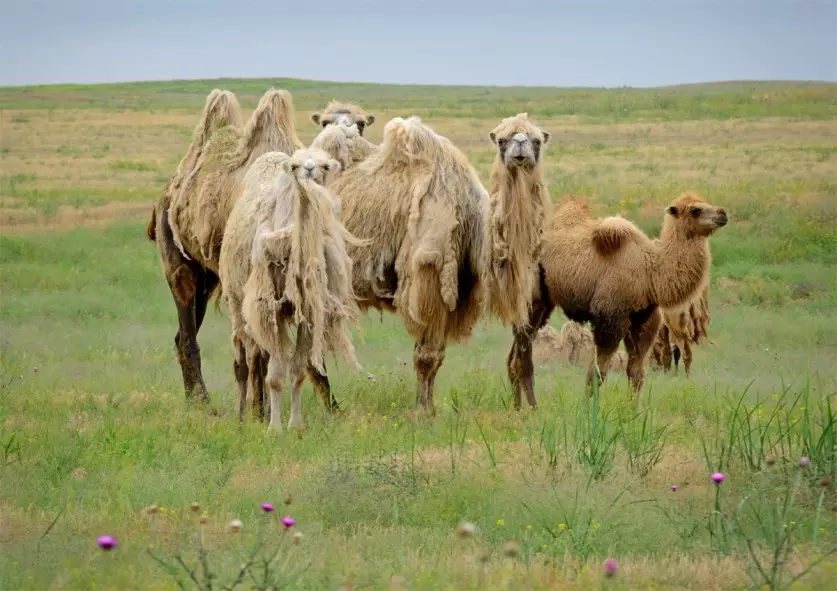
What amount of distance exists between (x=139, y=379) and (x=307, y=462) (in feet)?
15.0

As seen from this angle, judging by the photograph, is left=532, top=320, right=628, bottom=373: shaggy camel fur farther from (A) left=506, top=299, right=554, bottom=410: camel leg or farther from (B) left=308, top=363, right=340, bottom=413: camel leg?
(B) left=308, top=363, right=340, bottom=413: camel leg

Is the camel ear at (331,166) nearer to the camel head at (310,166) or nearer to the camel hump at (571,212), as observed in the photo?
the camel head at (310,166)

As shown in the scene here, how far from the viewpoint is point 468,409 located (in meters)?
10.7

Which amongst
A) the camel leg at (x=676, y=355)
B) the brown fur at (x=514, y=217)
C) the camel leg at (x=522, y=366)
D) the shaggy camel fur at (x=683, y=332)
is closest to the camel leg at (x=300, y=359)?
the brown fur at (x=514, y=217)

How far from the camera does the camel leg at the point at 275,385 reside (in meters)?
9.41

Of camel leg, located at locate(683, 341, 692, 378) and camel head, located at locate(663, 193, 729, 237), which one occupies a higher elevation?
camel head, located at locate(663, 193, 729, 237)

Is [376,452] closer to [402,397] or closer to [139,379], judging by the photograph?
[402,397]

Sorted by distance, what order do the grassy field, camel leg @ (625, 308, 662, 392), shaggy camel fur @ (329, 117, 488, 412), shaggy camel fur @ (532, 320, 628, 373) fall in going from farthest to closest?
1. shaggy camel fur @ (532, 320, 628, 373)
2. camel leg @ (625, 308, 662, 392)
3. shaggy camel fur @ (329, 117, 488, 412)
4. the grassy field

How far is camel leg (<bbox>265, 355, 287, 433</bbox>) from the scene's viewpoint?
9414 mm

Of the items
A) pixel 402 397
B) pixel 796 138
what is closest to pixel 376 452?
pixel 402 397

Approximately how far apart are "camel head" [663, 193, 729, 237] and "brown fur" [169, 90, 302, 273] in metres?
3.42

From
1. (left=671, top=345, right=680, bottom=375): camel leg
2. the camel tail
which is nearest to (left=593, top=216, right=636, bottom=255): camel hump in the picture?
(left=671, top=345, right=680, bottom=375): camel leg

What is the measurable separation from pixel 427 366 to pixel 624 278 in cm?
199

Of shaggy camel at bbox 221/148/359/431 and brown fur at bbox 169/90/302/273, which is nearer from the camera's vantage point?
shaggy camel at bbox 221/148/359/431
